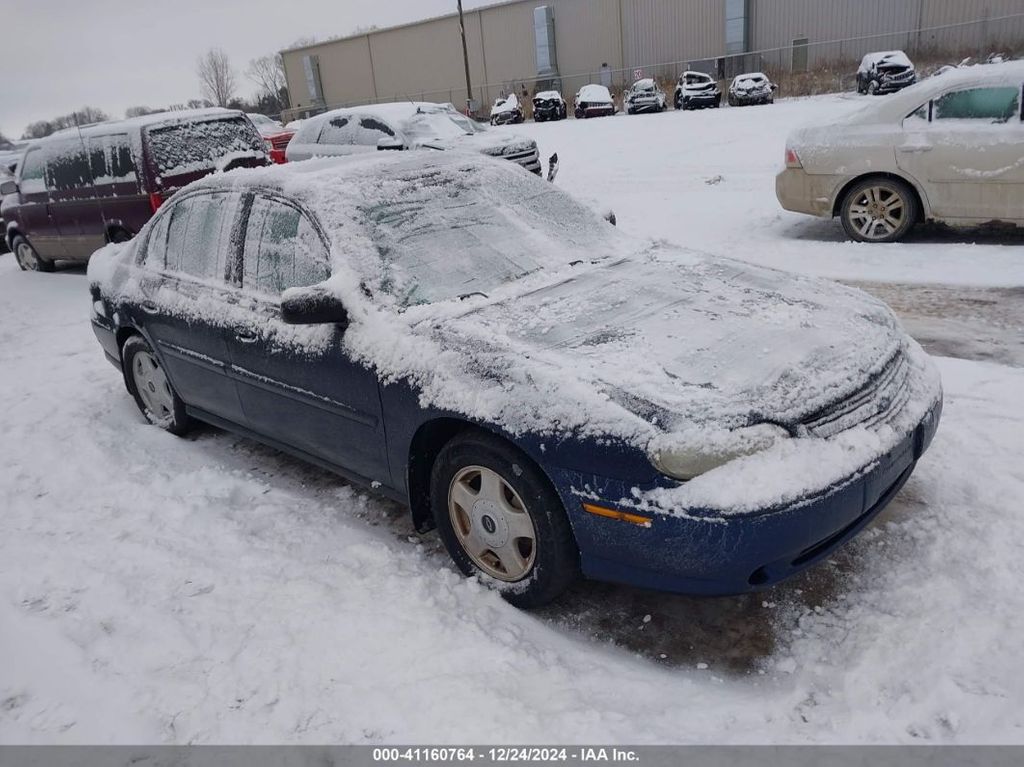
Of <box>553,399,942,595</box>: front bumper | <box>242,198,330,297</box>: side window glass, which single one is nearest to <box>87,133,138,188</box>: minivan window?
<box>242,198,330,297</box>: side window glass

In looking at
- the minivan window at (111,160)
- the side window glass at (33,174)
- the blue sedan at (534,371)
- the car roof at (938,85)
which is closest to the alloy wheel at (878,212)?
the car roof at (938,85)

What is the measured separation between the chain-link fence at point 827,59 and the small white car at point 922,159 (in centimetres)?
2151

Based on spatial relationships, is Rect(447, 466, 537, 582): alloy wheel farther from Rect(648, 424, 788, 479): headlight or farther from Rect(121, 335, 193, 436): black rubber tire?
Rect(121, 335, 193, 436): black rubber tire

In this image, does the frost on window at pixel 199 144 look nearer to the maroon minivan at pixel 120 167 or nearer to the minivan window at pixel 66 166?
the maroon minivan at pixel 120 167

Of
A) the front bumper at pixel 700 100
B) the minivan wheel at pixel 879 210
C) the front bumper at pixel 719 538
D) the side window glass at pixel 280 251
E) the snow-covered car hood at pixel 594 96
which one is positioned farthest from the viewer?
the snow-covered car hood at pixel 594 96

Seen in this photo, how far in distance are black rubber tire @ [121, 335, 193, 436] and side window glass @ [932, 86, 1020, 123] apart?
23.5 feet

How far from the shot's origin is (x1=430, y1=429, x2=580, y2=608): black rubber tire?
284 centimetres

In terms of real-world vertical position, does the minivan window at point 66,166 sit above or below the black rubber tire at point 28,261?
above

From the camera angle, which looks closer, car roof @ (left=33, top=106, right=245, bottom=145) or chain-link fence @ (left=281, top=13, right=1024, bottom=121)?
car roof @ (left=33, top=106, right=245, bottom=145)

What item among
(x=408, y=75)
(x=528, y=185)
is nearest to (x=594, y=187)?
(x=528, y=185)

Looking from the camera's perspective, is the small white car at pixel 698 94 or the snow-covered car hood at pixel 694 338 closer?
the snow-covered car hood at pixel 694 338

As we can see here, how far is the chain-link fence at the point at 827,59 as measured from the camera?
91.4 feet

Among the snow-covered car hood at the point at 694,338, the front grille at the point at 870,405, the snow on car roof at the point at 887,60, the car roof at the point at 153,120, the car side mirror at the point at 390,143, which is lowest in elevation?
the front grille at the point at 870,405

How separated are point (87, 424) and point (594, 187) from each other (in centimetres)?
930
